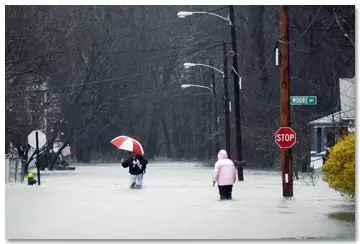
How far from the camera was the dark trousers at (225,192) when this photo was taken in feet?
94.0

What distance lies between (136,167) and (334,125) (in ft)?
15.5

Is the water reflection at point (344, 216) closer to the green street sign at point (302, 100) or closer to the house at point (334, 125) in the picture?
the house at point (334, 125)

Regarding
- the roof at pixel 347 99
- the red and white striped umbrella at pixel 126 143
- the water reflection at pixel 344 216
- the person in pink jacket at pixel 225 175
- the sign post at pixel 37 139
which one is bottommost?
the water reflection at pixel 344 216

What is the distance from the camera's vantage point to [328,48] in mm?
27938

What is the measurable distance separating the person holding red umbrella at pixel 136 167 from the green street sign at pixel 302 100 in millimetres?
3889

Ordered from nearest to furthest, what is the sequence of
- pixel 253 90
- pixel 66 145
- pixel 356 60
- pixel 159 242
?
pixel 159 242
pixel 356 60
pixel 66 145
pixel 253 90

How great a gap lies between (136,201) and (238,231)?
20.1ft

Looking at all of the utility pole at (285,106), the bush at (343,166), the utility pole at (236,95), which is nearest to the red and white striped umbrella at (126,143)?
the utility pole at (285,106)

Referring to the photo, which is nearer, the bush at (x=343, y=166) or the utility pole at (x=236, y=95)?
the bush at (x=343, y=166)

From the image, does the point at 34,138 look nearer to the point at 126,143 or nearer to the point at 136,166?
the point at 136,166

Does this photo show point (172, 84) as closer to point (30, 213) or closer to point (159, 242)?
point (30, 213)

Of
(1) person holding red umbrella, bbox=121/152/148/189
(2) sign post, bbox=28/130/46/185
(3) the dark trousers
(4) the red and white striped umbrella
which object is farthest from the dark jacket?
(3) the dark trousers

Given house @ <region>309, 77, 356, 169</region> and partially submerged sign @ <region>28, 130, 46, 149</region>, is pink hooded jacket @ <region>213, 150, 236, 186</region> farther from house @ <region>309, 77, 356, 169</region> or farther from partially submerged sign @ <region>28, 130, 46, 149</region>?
partially submerged sign @ <region>28, 130, 46, 149</region>

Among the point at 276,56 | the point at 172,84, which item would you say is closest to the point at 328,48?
the point at 276,56
